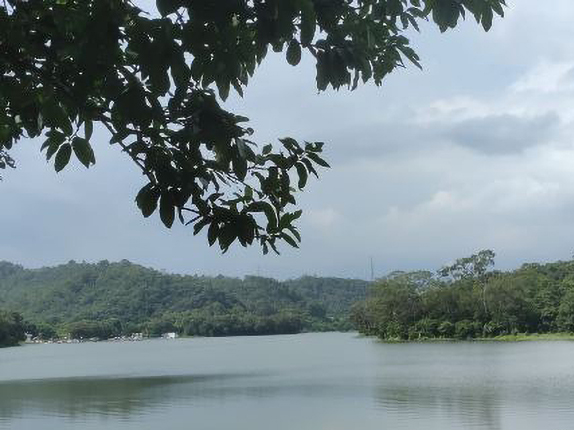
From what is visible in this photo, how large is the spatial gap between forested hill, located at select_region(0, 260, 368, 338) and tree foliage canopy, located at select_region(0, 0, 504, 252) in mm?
89279

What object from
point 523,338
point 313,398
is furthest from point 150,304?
point 313,398

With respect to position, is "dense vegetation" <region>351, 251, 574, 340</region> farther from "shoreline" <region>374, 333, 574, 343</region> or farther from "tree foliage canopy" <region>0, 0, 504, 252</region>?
"tree foliage canopy" <region>0, 0, 504, 252</region>

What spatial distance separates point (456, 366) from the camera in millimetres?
32031

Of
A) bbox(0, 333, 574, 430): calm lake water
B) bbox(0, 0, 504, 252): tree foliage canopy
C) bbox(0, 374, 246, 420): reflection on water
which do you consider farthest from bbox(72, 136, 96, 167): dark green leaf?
bbox(0, 374, 246, 420): reflection on water

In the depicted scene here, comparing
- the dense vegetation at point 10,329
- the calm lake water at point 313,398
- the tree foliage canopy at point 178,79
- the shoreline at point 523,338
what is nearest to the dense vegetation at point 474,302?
the shoreline at point 523,338

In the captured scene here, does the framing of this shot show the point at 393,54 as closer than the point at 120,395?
Yes

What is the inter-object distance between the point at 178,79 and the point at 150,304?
364 ft

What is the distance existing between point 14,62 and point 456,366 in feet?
105

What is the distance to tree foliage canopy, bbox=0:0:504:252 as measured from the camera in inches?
67.1

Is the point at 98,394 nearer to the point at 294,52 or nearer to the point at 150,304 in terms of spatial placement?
the point at 294,52

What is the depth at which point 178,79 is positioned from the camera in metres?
1.76

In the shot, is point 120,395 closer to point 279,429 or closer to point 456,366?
point 279,429

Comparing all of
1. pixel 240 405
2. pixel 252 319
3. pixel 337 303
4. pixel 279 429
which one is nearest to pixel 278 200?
pixel 279 429

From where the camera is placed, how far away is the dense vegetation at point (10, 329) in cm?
6688
